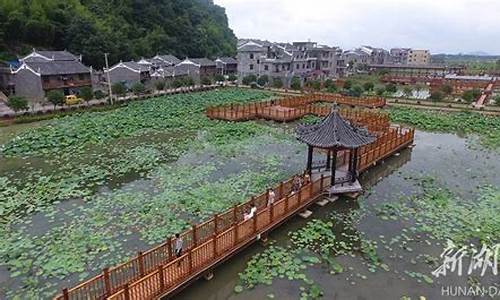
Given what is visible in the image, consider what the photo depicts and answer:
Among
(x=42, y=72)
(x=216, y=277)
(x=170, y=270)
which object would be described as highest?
(x=42, y=72)

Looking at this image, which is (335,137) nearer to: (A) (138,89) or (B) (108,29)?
(A) (138,89)

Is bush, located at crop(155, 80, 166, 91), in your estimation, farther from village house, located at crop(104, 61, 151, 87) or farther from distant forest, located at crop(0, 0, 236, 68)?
distant forest, located at crop(0, 0, 236, 68)

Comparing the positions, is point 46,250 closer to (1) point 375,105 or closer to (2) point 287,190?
(2) point 287,190

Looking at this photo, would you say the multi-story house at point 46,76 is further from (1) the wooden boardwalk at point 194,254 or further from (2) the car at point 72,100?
(1) the wooden boardwalk at point 194,254

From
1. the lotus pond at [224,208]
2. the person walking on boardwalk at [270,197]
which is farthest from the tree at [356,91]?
the person walking on boardwalk at [270,197]

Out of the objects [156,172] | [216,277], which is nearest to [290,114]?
[156,172]

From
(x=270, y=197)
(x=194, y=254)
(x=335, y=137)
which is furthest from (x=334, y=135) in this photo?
(x=194, y=254)

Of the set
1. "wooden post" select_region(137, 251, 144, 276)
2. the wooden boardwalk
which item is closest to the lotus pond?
the wooden boardwalk

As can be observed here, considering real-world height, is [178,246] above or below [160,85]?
below
